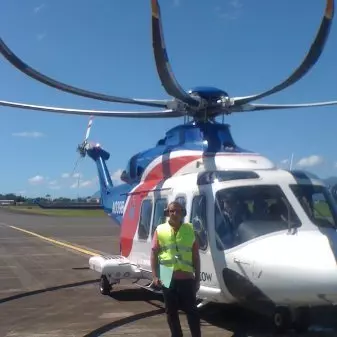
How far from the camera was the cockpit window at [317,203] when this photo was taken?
7.62m

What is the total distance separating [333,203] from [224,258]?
1950mm

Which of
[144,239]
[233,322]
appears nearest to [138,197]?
[144,239]

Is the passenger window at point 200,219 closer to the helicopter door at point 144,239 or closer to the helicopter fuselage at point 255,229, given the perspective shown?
the helicopter fuselage at point 255,229

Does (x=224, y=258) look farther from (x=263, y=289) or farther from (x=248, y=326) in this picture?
(x=248, y=326)

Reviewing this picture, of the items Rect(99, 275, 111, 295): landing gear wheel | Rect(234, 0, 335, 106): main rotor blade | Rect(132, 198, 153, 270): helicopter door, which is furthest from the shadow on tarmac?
Rect(234, 0, 335, 106): main rotor blade

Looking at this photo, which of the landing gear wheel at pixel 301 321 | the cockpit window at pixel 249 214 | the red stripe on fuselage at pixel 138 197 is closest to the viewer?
the cockpit window at pixel 249 214

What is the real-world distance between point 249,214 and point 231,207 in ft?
0.89

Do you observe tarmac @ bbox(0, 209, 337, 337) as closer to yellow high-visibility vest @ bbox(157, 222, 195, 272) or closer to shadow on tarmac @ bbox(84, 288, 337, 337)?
shadow on tarmac @ bbox(84, 288, 337, 337)

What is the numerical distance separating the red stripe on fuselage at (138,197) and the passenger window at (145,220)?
18 cm

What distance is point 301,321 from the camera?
758cm

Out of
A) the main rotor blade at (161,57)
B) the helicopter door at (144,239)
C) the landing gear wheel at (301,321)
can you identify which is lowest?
the landing gear wheel at (301,321)

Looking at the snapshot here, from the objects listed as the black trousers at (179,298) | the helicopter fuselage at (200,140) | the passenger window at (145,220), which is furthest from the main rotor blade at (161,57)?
the passenger window at (145,220)

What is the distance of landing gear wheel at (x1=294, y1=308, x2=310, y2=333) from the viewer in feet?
24.9

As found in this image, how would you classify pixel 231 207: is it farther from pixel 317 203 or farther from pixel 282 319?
pixel 282 319
